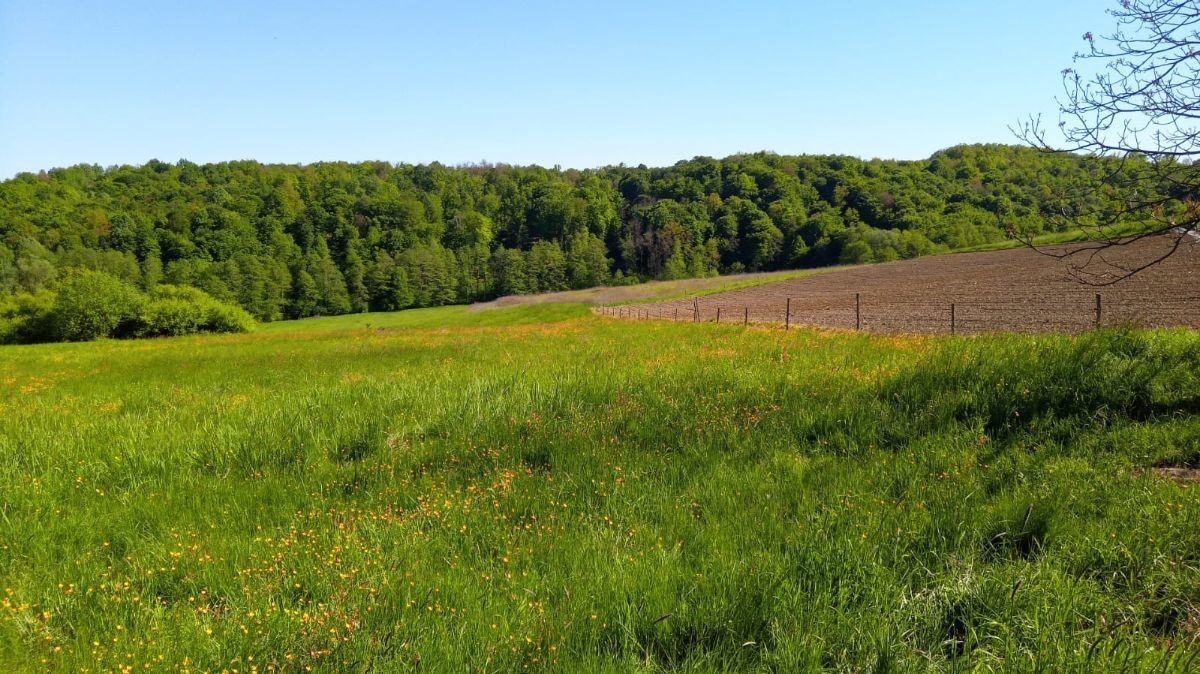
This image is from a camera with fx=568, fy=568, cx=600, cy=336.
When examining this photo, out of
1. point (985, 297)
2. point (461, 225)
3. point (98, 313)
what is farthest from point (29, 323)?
point (461, 225)

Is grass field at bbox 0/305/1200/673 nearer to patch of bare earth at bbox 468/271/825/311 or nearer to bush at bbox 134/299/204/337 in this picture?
bush at bbox 134/299/204/337

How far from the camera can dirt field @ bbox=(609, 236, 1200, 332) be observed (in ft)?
81.7

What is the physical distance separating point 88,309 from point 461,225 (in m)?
97.3

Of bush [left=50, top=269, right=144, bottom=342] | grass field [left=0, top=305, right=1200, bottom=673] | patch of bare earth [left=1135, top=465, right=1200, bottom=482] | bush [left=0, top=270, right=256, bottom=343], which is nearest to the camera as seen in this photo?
grass field [left=0, top=305, right=1200, bottom=673]

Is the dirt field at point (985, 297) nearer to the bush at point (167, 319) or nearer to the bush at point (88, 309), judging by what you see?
the bush at point (167, 319)

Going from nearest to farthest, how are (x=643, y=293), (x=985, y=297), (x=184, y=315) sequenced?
(x=985, y=297) < (x=184, y=315) < (x=643, y=293)

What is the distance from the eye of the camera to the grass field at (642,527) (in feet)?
9.05

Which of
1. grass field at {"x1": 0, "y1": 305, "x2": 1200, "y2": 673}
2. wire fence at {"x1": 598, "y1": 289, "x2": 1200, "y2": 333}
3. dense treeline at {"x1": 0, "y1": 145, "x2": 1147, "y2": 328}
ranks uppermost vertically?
dense treeline at {"x1": 0, "y1": 145, "x2": 1147, "y2": 328}

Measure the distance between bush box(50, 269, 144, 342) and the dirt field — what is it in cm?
4696

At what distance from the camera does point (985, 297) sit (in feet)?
125

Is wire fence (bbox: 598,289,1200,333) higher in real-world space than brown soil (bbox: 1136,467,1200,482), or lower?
lower

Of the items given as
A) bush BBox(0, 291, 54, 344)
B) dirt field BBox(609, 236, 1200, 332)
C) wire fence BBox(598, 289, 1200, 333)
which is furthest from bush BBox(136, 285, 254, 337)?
wire fence BBox(598, 289, 1200, 333)

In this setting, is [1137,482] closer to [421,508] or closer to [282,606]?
[421,508]

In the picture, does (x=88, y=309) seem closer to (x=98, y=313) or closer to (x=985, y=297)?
(x=98, y=313)
